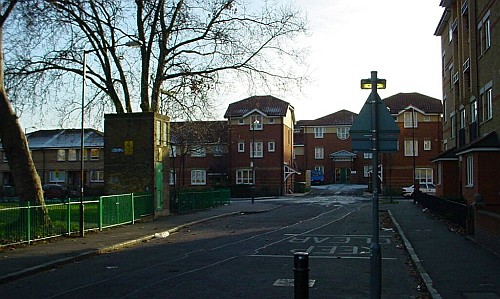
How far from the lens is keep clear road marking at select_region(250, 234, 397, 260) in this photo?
624 inches

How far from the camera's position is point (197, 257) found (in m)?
15.5

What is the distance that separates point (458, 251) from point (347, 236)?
610cm

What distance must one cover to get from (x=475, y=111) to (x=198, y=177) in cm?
4768

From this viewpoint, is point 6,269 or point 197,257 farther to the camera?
point 197,257

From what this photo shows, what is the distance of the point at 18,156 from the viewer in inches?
810

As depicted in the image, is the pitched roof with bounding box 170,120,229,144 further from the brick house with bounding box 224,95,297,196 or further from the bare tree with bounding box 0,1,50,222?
the bare tree with bounding box 0,1,50,222

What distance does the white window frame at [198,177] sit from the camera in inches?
2894

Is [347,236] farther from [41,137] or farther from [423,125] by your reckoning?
[41,137]

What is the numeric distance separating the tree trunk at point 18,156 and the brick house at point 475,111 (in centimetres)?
1483

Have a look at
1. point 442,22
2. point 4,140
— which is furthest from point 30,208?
point 442,22

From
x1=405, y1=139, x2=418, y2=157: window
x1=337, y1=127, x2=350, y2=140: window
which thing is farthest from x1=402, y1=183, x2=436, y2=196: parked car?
x1=337, y1=127, x2=350, y2=140: window

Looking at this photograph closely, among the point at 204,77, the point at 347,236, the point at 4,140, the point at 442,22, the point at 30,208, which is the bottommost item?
the point at 347,236

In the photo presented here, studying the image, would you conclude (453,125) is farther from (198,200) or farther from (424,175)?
(424,175)

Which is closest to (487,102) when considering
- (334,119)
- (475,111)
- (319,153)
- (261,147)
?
(475,111)
